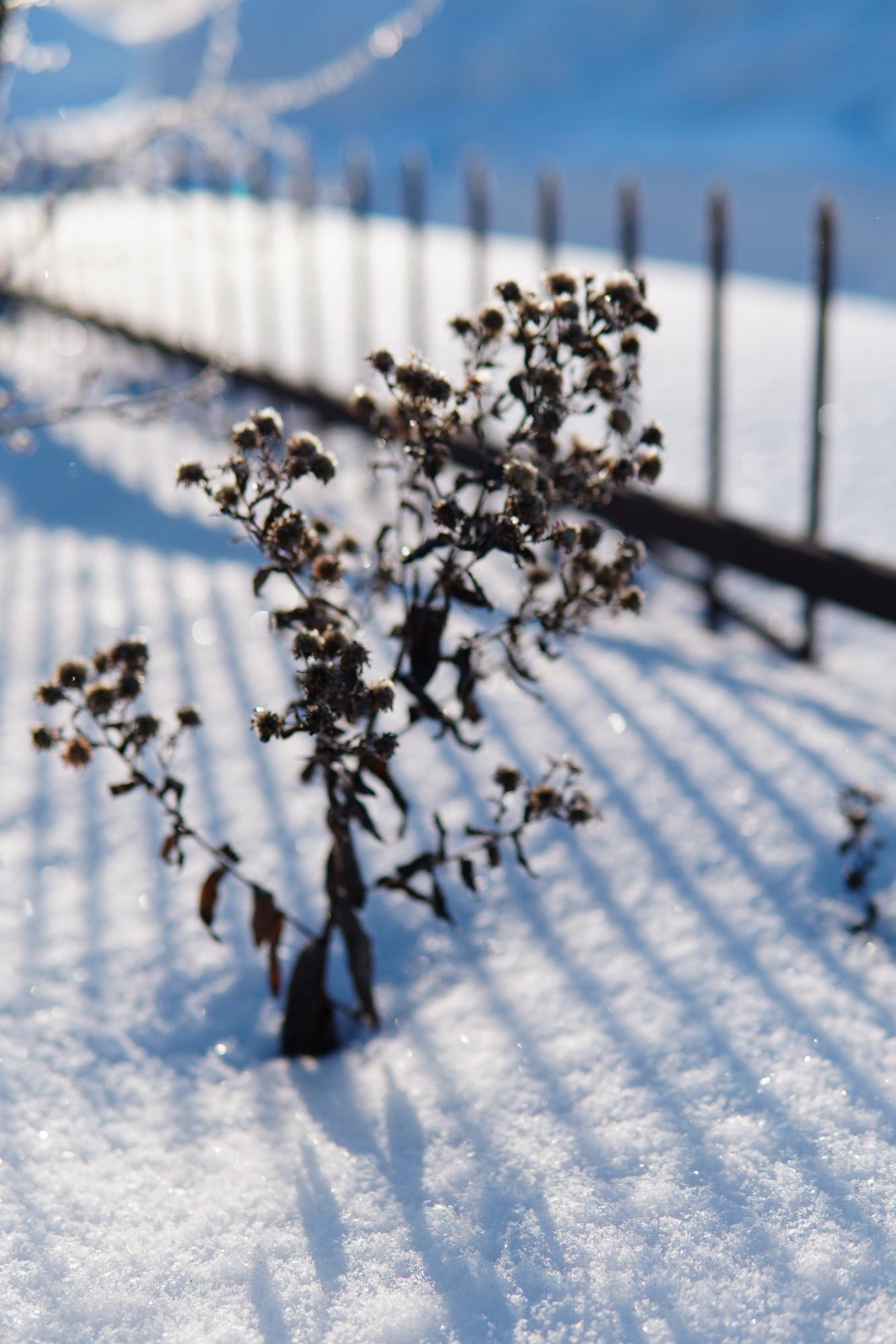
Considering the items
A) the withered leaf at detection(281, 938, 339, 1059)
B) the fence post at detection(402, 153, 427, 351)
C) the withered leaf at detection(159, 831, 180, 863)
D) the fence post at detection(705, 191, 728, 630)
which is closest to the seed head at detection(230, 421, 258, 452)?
the withered leaf at detection(159, 831, 180, 863)

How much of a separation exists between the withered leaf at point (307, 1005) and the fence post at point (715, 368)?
6.79ft

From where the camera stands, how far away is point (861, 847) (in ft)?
7.13

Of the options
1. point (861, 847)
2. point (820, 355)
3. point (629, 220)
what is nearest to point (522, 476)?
point (861, 847)

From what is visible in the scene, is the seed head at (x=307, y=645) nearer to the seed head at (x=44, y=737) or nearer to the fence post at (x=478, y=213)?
the seed head at (x=44, y=737)

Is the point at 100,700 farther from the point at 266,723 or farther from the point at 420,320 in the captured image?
the point at 420,320

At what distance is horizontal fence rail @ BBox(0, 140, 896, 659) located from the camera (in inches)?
124

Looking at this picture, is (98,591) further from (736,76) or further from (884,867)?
(736,76)

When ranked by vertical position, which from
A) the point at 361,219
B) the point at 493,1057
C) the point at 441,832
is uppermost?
the point at 361,219

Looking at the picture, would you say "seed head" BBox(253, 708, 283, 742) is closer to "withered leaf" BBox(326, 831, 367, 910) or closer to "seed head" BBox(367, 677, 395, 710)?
"seed head" BBox(367, 677, 395, 710)

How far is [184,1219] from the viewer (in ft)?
5.02

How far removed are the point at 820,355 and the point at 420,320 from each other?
2.00 meters

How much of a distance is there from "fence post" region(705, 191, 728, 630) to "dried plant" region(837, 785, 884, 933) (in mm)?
1417

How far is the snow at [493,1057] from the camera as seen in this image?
1.40 metres

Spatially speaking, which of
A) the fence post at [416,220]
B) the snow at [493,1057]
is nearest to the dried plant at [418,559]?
the snow at [493,1057]
